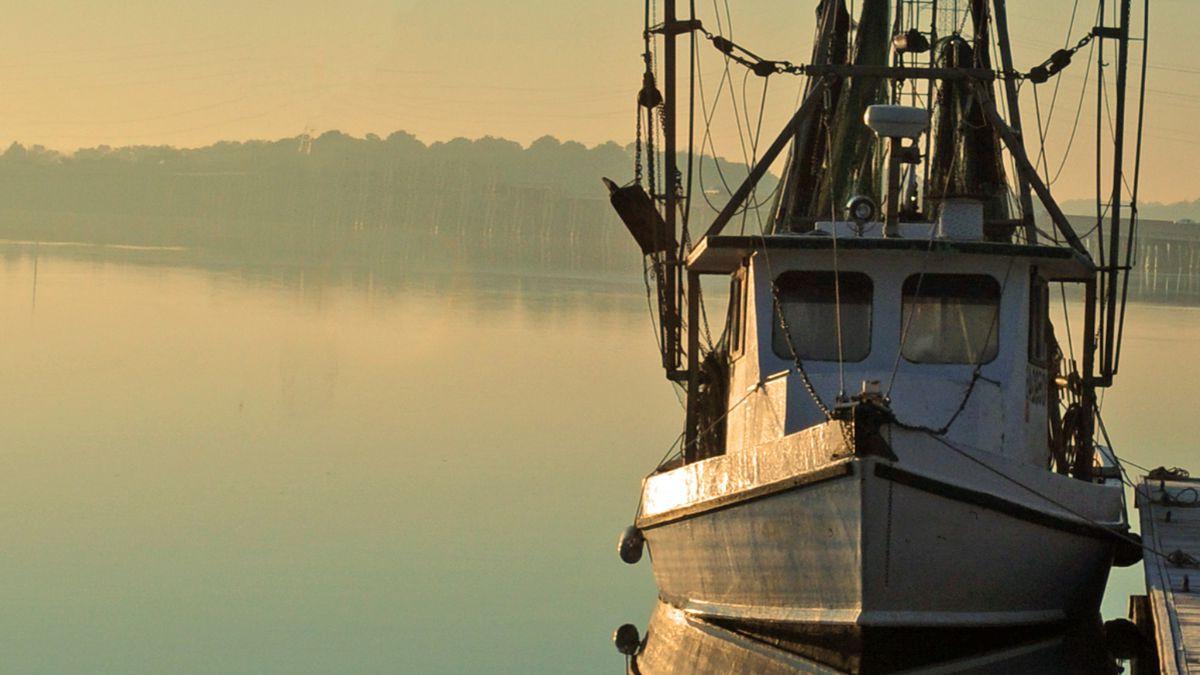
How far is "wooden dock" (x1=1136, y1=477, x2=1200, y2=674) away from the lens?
1527 centimetres

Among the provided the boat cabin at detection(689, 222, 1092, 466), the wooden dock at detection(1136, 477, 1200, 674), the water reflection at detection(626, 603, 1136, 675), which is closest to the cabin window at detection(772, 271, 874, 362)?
the boat cabin at detection(689, 222, 1092, 466)

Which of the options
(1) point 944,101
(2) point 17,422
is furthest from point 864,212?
(2) point 17,422

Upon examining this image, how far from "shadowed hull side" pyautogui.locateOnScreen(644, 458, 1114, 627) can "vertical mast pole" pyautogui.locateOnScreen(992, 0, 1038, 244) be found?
430 cm

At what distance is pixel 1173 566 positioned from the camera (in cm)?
1761

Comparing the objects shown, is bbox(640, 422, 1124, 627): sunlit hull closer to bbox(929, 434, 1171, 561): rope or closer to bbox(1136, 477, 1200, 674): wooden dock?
→ bbox(929, 434, 1171, 561): rope

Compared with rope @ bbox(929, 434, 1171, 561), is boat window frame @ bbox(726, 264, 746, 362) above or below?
above

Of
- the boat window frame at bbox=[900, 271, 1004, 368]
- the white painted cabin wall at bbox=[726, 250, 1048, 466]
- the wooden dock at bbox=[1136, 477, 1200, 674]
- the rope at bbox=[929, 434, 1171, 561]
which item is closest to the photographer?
the wooden dock at bbox=[1136, 477, 1200, 674]

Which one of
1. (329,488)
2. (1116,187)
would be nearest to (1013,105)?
(1116,187)

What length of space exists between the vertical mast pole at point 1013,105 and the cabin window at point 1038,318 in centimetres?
137

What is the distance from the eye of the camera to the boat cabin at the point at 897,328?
17.5 m

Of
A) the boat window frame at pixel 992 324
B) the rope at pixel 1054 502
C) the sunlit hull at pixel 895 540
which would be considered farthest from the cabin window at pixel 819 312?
the rope at pixel 1054 502

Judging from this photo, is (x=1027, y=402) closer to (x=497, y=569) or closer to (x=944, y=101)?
(x=944, y=101)

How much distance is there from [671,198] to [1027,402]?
429 cm

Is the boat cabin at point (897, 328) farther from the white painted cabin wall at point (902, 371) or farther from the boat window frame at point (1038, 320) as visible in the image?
the boat window frame at point (1038, 320)
